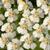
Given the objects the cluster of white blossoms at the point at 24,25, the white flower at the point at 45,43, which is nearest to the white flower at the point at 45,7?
the cluster of white blossoms at the point at 24,25

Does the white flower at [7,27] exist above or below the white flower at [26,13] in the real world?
below

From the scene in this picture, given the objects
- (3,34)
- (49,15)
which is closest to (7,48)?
(3,34)

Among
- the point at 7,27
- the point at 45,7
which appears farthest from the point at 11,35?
the point at 45,7

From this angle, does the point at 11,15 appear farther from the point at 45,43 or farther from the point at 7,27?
the point at 45,43

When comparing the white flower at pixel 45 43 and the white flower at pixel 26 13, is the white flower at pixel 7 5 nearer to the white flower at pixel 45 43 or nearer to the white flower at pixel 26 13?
the white flower at pixel 26 13

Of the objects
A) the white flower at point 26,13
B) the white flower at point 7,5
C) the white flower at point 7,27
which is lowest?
the white flower at point 7,27

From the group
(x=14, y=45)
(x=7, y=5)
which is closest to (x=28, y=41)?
(x=14, y=45)

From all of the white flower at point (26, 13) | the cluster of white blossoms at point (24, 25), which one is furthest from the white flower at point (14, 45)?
the white flower at point (26, 13)

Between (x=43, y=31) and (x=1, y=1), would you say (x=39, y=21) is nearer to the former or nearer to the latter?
(x=43, y=31)

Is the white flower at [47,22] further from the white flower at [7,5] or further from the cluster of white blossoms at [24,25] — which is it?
the white flower at [7,5]
